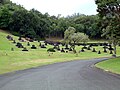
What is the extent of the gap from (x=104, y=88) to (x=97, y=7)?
29.7m

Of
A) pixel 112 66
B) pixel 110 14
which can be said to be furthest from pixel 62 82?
pixel 110 14

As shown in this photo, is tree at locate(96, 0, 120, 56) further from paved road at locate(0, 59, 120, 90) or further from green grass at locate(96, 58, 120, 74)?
paved road at locate(0, 59, 120, 90)

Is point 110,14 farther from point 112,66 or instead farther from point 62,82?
point 62,82

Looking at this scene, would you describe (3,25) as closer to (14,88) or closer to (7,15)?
(7,15)

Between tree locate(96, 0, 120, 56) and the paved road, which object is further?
tree locate(96, 0, 120, 56)

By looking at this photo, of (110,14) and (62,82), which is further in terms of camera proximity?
(110,14)

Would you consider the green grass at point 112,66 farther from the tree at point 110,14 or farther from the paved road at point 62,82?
the tree at point 110,14

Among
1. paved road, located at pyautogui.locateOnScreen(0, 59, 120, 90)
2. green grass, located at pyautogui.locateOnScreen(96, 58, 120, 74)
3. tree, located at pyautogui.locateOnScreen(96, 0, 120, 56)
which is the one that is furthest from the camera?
tree, located at pyautogui.locateOnScreen(96, 0, 120, 56)

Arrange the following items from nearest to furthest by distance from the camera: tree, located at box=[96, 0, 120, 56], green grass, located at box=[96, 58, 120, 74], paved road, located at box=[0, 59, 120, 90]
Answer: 1. paved road, located at box=[0, 59, 120, 90]
2. green grass, located at box=[96, 58, 120, 74]
3. tree, located at box=[96, 0, 120, 56]

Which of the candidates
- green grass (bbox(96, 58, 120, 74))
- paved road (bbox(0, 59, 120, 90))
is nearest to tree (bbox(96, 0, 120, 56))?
green grass (bbox(96, 58, 120, 74))

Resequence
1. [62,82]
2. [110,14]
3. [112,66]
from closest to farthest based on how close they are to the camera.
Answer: [62,82] → [112,66] → [110,14]

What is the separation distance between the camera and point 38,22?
12369 cm

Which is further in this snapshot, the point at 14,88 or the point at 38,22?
the point at 38,22

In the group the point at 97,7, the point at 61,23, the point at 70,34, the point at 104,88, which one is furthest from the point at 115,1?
the point at 61,23
